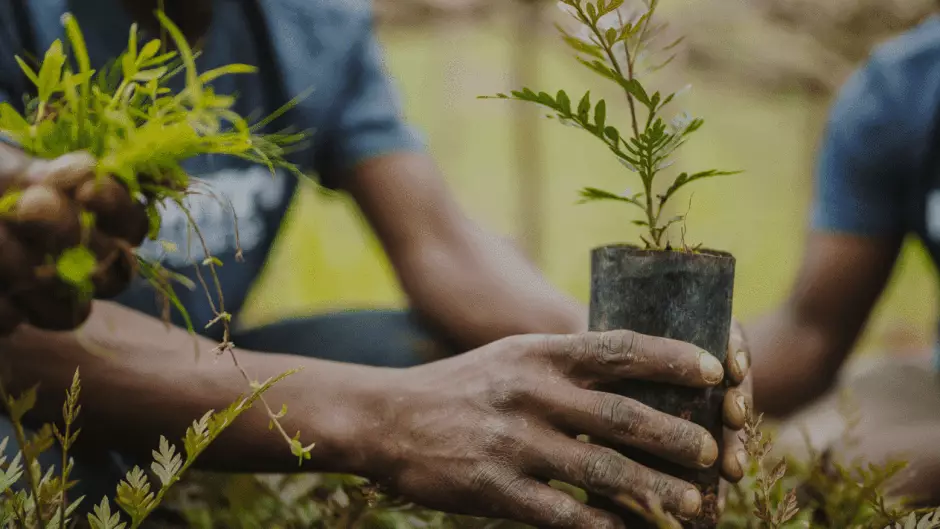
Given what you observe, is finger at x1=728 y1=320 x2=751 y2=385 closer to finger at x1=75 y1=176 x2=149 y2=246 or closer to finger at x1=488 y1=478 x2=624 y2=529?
finger at x1=488 y1=478 x2=624 y2=529

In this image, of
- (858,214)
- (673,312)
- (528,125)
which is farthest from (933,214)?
(528,125)

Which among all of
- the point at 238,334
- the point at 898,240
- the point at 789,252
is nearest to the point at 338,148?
the point at 238,334

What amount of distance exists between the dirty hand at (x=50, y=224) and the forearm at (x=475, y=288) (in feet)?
3.58

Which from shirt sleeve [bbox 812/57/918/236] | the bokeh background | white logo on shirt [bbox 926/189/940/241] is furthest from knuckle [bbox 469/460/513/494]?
shirt sleeve [bbox 812/57/918/236]

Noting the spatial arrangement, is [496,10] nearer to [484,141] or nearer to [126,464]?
[126,464]

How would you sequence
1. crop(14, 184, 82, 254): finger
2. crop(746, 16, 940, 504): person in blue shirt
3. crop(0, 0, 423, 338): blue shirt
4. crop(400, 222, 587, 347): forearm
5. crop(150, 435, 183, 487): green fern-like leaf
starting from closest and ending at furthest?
crop(14, 184, 82, 254): finger, crop(150, 435, 183, 487): green fern-like leaf, crop(0, 0, 423, 338): blue shirt, crop(400, 222, 587, 347): forearm, crop(746, 16, 940, 504): person in blue shirt

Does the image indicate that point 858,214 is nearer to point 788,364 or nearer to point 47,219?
point 788,364

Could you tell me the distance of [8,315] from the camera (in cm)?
71

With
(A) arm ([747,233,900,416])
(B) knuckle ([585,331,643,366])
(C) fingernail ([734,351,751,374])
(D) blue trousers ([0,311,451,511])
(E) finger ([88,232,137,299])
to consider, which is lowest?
(D) blue trousers ([0,311,451,511])

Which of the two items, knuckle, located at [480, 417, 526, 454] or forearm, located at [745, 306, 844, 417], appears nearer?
knuckle, located at [480, 417, 526, 454]

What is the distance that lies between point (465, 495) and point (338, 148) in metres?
1.16

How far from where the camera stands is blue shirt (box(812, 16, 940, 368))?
71.2 inches

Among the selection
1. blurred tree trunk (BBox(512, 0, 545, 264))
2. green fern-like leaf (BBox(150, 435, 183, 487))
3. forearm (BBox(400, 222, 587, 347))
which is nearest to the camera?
green fern-like leaf (BBox(150, 435, 183, 487))

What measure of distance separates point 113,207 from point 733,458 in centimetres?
68
